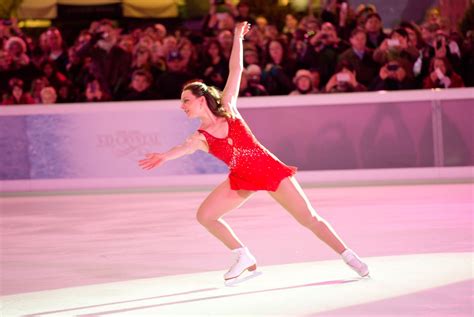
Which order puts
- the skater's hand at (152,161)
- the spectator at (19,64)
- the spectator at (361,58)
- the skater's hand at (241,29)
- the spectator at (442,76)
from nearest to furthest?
the skater's hand at (152,161) < the skater's hand at (241,29) < the spectator at (442,76) < the spectator at (361,58) < the spectator at (19,64)

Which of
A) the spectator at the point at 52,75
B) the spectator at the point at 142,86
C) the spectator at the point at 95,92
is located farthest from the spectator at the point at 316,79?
the spectator at the point at 52,75

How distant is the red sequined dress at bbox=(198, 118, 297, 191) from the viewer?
599 cm

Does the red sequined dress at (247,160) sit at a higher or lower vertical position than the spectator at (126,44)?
higher

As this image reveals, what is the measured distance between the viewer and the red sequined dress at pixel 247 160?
5988mm

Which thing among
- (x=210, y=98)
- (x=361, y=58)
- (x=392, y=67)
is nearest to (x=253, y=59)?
(x=361, y=58)

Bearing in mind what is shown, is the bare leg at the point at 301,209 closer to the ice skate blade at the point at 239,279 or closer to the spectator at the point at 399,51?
the ice skate blade at the point at 239,279

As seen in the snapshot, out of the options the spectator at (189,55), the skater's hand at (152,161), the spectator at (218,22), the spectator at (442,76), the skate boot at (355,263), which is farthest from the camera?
the spectator at (218,22)

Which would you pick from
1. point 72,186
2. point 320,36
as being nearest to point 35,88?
point 72,186

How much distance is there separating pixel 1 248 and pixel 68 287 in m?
1.97

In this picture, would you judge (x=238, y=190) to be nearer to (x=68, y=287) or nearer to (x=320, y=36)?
(x=68, y=287)

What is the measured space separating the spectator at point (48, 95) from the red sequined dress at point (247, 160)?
6980 mm

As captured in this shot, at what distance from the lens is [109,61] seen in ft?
42.5

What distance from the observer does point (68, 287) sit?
6160 mm

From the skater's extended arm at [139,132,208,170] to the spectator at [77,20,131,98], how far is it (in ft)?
22.5
